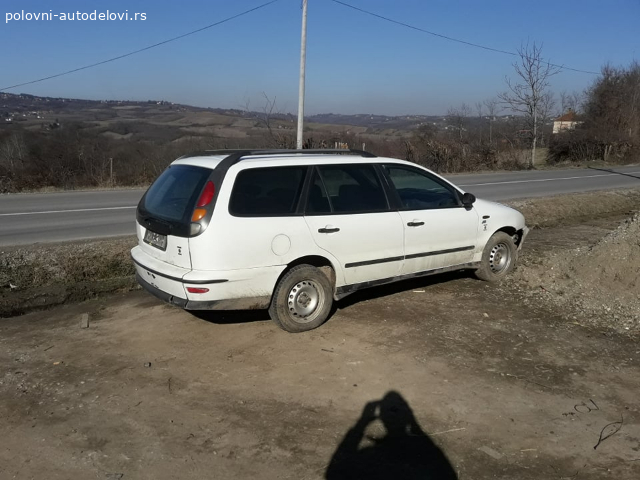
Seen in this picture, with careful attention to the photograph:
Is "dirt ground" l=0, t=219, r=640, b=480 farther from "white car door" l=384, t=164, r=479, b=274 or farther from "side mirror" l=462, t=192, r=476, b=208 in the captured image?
"side mirror" l=462, t=192, r=476, b=208

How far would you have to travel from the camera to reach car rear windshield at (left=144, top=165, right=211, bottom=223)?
16.7 ft

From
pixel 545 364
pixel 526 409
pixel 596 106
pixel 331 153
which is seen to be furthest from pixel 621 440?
pixel 596 106

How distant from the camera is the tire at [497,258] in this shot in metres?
7.10

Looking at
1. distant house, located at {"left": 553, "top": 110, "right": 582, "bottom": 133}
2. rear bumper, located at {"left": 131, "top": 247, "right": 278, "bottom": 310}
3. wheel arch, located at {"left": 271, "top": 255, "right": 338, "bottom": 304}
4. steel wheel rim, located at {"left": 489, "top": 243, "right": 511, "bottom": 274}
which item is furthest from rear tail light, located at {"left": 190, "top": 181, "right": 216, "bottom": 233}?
distant house, located at {"left": 553, "top": 110, "right": 582, "bottom": 133}

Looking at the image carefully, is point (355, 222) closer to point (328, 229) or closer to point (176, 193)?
point (328, 229)

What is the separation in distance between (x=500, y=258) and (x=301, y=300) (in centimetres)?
310

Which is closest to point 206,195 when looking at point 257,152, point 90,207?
point 257,152

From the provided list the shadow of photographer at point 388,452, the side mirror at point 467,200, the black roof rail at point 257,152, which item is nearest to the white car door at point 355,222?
the black roof rail at point 257,152

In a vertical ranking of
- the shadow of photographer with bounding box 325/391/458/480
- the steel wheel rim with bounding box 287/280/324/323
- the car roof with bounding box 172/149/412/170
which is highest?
the car roof with bounding box 172/149/412/170

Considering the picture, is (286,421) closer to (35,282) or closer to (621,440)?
(621,440)

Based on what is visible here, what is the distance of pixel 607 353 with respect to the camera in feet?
16.9

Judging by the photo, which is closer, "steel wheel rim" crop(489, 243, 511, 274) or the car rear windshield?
the car rear windshield

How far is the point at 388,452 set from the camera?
141 inches

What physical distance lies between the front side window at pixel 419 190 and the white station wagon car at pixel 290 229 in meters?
0.01
